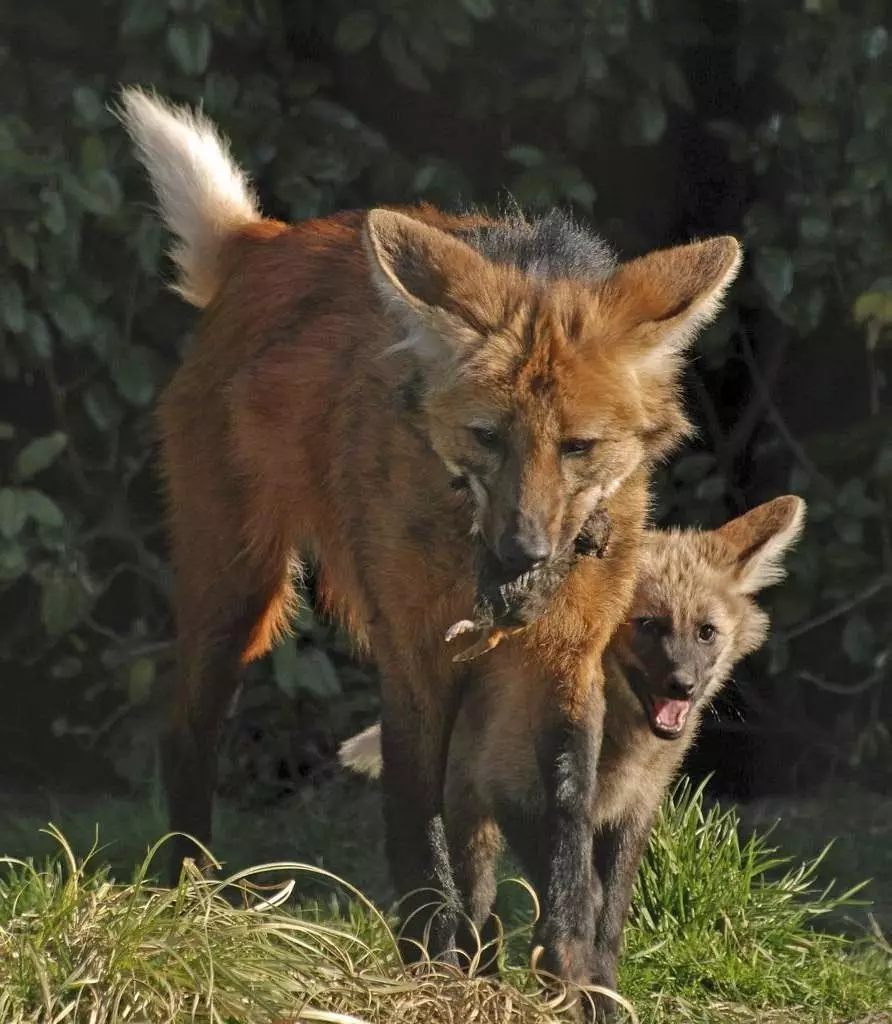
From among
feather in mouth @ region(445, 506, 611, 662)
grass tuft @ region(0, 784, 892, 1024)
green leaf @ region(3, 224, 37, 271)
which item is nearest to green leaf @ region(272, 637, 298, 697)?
grass tuft @ region(0, 784, 892, 1024)

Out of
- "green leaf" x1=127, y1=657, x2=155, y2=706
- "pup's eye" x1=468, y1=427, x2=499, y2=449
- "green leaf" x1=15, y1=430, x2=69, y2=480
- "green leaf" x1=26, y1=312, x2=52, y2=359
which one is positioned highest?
"pup's eye" x1=468, y1=427, x2=499, y2=449

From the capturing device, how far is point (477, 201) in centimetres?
484

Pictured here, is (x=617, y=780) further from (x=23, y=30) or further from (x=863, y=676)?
(x=23, y=30)

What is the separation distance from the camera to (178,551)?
416 centimetres

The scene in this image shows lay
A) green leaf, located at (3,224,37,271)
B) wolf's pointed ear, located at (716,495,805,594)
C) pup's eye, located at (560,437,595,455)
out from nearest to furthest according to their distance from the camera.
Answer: pup's eye, located at (560,437,595,455) → wolf's pointed ear, located at (716,495,805,594) → green leaf, located at (3,224,37,271)

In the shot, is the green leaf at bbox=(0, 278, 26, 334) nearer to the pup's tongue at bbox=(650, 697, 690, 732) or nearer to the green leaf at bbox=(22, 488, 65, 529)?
the green leaf at bbox=(22, 488, 65, 529)

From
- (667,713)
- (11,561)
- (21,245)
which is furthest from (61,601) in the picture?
(667,713)

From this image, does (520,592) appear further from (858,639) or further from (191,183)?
(858,639)

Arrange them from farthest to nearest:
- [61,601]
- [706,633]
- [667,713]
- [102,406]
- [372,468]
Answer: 1. [102,406]
2. [61,601]
3. [706,633]
4. [667,713]
5. [372,468]

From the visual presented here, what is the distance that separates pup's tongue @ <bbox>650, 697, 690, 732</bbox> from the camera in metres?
3.65

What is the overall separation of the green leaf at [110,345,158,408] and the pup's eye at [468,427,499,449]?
6.30 feet

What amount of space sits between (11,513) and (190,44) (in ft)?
4.40

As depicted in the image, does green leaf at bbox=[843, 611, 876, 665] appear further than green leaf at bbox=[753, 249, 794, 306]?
Yes

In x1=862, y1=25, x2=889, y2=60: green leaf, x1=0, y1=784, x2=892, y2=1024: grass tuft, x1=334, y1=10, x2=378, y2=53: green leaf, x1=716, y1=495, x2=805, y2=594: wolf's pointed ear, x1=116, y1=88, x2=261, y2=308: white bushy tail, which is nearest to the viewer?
x1=0, y1=784, x2=892, y2=1024: grass tuft
